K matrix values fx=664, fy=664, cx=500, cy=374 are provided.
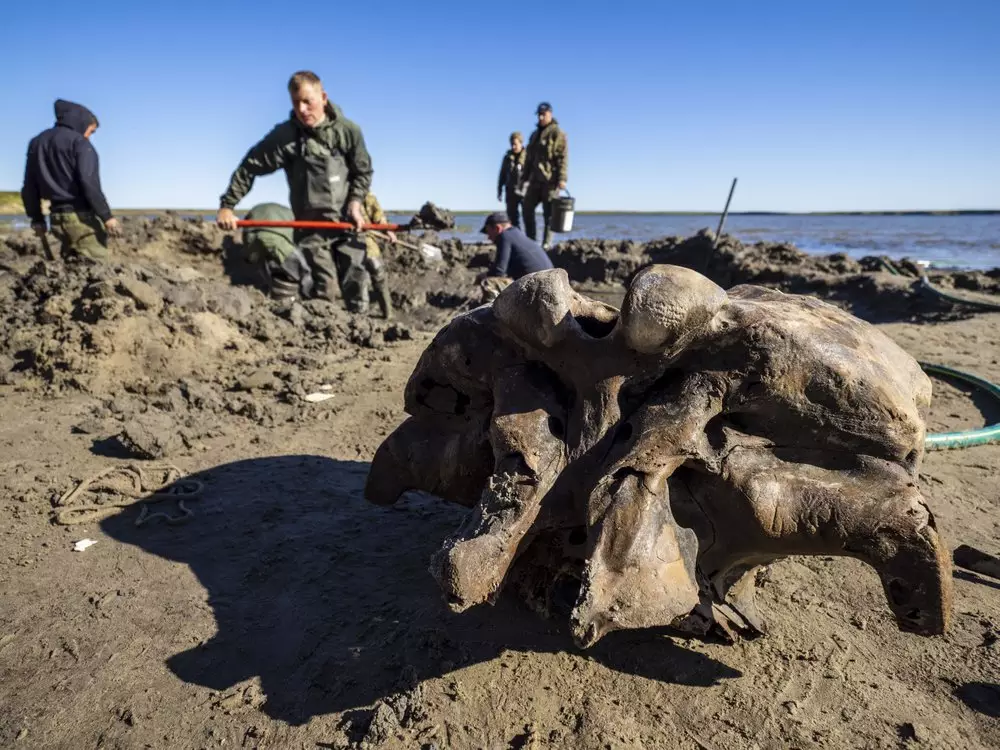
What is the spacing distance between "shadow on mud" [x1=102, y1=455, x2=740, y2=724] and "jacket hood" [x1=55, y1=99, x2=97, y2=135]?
5.73 metres

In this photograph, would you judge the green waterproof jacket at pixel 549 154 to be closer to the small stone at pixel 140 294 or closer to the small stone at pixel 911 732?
the small stone at pixel 140 294

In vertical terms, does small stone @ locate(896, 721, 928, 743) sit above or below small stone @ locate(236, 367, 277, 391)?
below

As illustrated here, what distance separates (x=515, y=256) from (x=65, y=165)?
4966 mm

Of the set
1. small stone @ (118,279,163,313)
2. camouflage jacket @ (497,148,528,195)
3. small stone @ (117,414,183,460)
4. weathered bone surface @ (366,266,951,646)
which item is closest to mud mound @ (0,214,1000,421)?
small stone @ (118,279,163,313)

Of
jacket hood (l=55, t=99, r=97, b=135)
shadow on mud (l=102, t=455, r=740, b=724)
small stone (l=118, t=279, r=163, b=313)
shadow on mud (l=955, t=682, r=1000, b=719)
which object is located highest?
jacket hood (l=55, t=99, r=97, b=135)

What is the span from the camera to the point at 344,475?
12.3 feet

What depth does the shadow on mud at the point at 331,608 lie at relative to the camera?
2.16m

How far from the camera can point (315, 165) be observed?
275 inches

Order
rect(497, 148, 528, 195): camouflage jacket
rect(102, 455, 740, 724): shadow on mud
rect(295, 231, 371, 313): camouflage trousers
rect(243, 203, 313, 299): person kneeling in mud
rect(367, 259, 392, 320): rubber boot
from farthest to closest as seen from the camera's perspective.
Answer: rect(497, 148, 528, 195): camouflage jacket
rect(367, 259, 392, 320): rubber boot
rect(243, 203, 313, 299): person kneeling in mud
rect(295, 231, 371, 313): camouflage trousers
rect(102, 455, 740, 724): shadow on mud

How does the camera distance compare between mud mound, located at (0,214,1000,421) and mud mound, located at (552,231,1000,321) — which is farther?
mud mound, located at (552,231,1000,321)

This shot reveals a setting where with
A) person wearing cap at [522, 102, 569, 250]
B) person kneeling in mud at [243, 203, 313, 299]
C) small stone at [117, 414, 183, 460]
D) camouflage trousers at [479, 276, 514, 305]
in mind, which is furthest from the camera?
person wearing cap at [522, 102, 569, 250]

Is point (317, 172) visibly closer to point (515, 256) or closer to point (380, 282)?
point (380, 282)

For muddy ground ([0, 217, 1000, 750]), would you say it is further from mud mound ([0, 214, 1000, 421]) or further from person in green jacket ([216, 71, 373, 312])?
person in green jacket ([216, 71, 373, 312])

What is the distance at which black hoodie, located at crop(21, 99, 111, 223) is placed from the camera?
23.1ft
